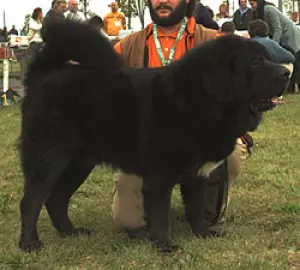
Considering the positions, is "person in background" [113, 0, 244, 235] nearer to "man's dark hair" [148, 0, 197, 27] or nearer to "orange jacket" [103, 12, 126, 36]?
"man's dark hair" [148, 0, 197, 27]

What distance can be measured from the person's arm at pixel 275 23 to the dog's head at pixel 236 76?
27.6 ft

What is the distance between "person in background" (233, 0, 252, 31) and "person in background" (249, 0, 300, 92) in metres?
0.80

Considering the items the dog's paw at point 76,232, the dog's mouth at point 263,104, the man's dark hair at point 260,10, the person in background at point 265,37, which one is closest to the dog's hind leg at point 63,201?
the dog's paw at point 76,232

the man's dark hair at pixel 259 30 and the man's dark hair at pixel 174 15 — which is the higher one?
the man's dark hair at pixel 174 15

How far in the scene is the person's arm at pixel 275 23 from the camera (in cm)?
1145

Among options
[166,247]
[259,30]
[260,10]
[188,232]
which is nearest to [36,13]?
[260,10]

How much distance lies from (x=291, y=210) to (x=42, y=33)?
7.63 ft

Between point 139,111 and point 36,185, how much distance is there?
32.5 inches

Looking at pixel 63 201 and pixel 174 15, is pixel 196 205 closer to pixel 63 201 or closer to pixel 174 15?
pixel 63 201

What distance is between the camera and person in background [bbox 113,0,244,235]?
405 cm

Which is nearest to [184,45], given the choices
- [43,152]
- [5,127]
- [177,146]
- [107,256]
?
[177,146]

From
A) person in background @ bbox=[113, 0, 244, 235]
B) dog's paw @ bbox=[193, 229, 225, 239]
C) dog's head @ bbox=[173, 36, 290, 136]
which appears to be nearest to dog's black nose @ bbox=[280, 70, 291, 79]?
dog's head @ bbox=[173, 36, 290, 136]

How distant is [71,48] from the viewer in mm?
3619

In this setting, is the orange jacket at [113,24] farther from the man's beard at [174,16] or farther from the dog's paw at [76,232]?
the dog's paw at [76,232]
